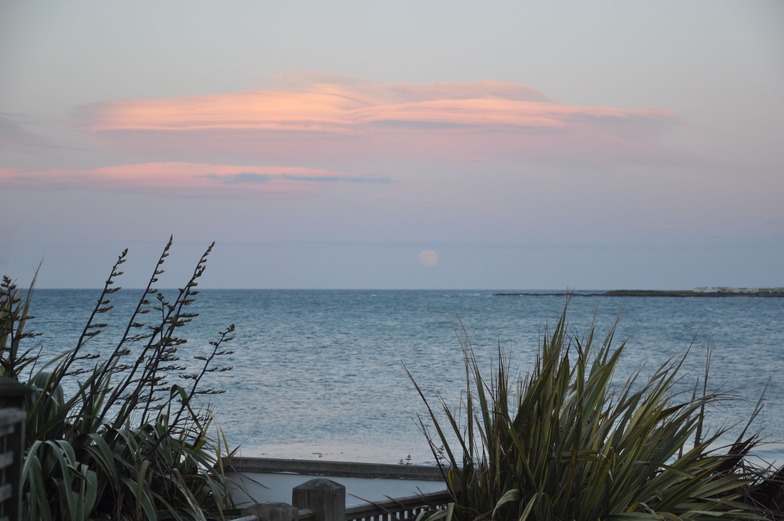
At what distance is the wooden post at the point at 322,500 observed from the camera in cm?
505

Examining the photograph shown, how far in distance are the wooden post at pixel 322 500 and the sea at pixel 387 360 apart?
2.21 feet

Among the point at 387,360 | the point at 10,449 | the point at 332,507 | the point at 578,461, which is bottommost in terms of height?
the point at 387,360

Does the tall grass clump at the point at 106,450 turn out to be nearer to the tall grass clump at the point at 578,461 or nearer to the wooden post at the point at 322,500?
the wooden post at the point at 322,500

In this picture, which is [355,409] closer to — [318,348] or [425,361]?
[425,361]

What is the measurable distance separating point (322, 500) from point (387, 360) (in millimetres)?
36382

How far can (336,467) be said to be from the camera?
26.5ft

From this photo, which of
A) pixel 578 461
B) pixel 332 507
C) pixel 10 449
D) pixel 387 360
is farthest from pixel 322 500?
pixel 387 360

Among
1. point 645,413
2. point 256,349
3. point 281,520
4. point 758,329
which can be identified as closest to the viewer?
point 281,520

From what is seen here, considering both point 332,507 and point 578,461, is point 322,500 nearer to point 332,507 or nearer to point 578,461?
point 332,507

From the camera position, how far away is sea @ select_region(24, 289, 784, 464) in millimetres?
19672

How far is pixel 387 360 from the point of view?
41.3 m

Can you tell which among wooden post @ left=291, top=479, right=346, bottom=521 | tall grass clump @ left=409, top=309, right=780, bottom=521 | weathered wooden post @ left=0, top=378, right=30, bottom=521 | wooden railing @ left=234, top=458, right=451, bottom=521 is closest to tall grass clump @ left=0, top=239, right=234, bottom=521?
wooden railing @ left=234, top=458, right=451, bottom=521

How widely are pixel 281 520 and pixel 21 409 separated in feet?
8.01

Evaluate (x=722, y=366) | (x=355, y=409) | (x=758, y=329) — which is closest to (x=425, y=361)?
(x=722, y=366)
